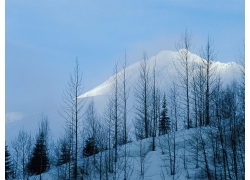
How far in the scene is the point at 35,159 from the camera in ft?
96.9

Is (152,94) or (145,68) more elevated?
(145,68)

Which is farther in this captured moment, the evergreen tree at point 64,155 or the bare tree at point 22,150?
the evergreen tree at point 64,155

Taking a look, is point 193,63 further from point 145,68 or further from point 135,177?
point 135,177

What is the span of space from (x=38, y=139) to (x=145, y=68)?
1552 cm

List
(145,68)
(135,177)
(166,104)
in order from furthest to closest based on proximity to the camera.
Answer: (166,104), (145,68), (135,177)

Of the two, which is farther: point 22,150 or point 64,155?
point 64,155

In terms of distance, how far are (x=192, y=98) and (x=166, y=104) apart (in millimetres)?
16066

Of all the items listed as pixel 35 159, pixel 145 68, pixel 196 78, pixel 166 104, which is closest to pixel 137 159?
pixel 145 68

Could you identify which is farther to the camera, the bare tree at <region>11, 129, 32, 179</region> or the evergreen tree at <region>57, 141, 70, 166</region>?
the evergreen tree at <region>57, 141, 70, 166</region>
